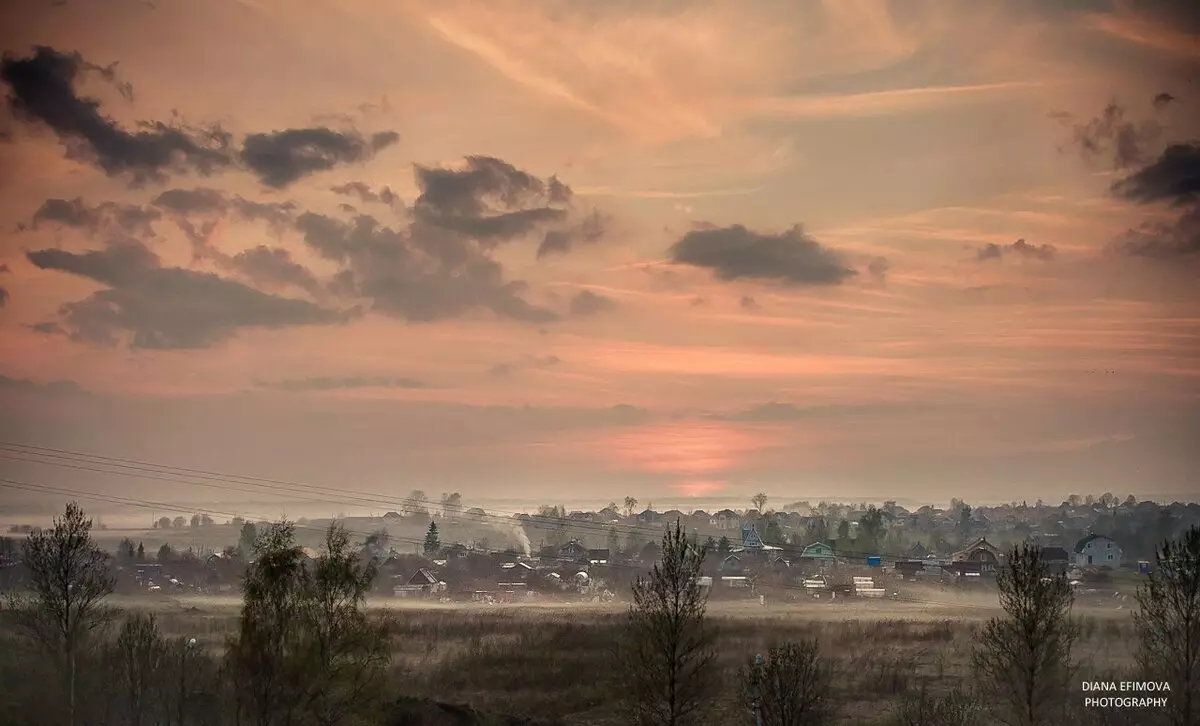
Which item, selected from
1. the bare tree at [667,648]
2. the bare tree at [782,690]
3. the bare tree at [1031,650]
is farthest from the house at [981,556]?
the bare tree at [782,690]

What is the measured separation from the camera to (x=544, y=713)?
224 ft

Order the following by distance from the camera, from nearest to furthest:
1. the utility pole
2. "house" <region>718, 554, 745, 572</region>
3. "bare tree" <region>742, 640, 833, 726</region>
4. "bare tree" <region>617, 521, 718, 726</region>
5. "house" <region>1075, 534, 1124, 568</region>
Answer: the utility pole < "bare tree" <region>742, 640, 833, 726</region> < "bare tree" <region>617, 521, 718, 726</region> < "house" <region>718, 554, 745, 572</region> < "house" <region>1075, 534, 1124, 568</region>

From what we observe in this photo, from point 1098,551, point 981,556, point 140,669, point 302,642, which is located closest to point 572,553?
point 981,556

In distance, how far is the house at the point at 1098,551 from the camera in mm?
140875

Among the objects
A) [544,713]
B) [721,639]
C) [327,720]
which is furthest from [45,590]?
[721,639]

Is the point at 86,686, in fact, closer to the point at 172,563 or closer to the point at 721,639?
the point at 721,639

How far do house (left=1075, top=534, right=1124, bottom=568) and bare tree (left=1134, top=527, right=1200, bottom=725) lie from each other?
9300cm

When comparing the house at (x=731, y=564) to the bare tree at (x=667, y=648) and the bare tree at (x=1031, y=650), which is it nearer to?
the bare tree at (x=1031, y=650)

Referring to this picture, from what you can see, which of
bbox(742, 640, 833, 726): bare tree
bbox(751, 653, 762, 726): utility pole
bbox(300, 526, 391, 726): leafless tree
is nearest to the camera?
bbox(751, 653, 762, 726): utility pole

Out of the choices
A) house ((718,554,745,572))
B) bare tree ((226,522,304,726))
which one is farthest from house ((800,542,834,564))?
bare tree ((226,522,304,726))

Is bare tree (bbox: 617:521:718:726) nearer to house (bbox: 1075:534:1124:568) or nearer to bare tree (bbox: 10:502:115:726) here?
bare tree (bbox: 10:502:115:726)

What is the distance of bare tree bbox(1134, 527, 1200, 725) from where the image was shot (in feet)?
158

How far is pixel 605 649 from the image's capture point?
8256 centimetres

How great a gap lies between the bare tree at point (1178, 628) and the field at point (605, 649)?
6.33m
